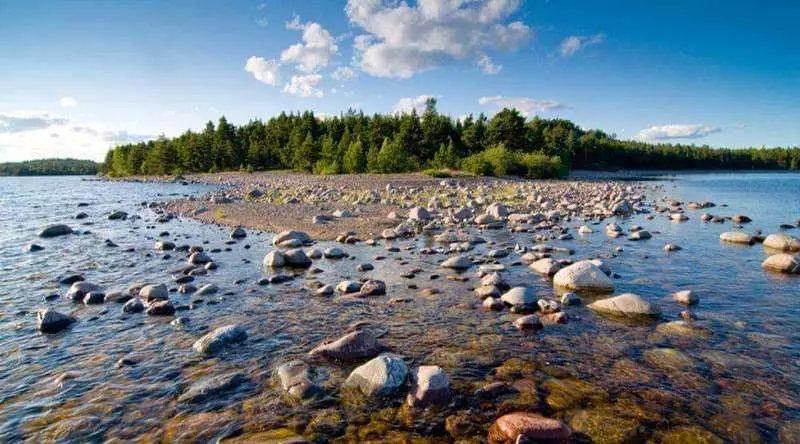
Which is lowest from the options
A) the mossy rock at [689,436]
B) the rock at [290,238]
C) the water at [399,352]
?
the mossy rock at [689,436]

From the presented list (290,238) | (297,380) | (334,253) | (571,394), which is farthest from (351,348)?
(290,238)

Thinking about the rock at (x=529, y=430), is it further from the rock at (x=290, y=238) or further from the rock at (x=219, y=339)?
the rock at (x=290, y=238)

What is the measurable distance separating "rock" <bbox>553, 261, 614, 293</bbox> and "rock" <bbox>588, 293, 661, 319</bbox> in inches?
47.9

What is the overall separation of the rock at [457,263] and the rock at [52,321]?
865 cm

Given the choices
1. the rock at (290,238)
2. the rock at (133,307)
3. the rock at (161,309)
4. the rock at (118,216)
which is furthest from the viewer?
the rock at (118,216)

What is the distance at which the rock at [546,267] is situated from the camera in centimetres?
1135

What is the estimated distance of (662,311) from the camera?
871 centimetres

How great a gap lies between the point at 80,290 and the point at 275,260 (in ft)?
15.1

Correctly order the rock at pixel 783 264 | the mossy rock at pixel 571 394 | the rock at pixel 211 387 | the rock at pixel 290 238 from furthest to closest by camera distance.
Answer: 1. the rock at pixel 290 238
2. the rock at pixel 783 264
3. the rock at pixel 211 387
4. the mossy rock at pixel 571 394

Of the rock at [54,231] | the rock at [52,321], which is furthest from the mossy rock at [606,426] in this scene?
the rock at [54,231]

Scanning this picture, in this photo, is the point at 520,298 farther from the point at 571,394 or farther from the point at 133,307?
the point at 133,307

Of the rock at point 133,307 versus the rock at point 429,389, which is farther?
the rock at point 133,307

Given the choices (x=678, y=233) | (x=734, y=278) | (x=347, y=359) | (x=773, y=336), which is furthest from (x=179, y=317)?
(x=678, y=233)

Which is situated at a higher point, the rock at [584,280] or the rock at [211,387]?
the rock at [584,280]
